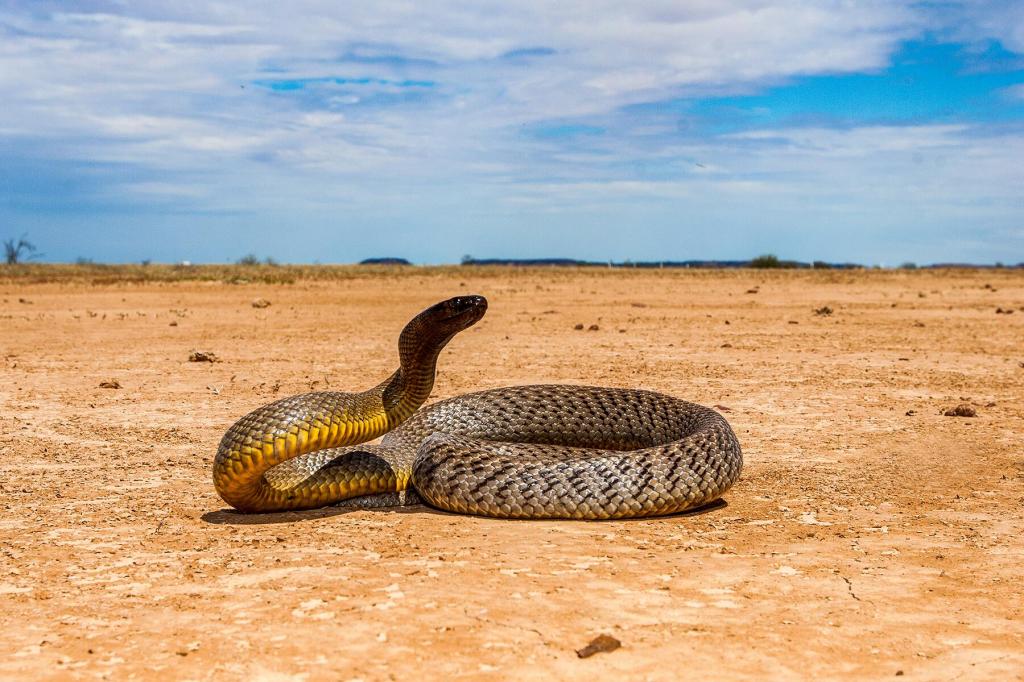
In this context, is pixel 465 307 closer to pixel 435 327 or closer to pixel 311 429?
pixel 435 327

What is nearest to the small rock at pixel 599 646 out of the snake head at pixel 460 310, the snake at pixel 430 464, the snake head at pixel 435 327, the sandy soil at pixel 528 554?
the sandy soil at pixel 528 554

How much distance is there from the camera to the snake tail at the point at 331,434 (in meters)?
6.21

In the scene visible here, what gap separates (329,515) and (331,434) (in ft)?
2.77

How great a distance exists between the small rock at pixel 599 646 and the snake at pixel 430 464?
2.26 m

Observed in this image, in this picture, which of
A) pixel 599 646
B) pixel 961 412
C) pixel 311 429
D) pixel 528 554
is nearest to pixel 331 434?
pixel 311 429

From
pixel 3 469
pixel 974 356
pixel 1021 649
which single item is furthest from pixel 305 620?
pixel 974 356

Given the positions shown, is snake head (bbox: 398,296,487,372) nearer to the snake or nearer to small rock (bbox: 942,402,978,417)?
the snake

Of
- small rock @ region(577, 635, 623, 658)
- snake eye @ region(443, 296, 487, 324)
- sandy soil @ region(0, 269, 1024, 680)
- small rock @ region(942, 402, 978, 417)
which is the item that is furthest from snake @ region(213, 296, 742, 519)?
small rock @ region(942, 402, 978, 417)

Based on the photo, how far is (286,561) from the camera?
18.6ft

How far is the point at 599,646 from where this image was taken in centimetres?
432

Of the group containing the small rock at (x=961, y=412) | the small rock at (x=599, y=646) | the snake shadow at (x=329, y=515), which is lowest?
the snake shadow at (x=329, y=515)

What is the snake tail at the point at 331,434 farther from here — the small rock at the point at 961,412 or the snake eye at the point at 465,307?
the small rock at the point at 961,412

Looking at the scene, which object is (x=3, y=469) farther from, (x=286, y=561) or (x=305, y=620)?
(x=305, y=620)

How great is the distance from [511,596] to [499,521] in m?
1.69
